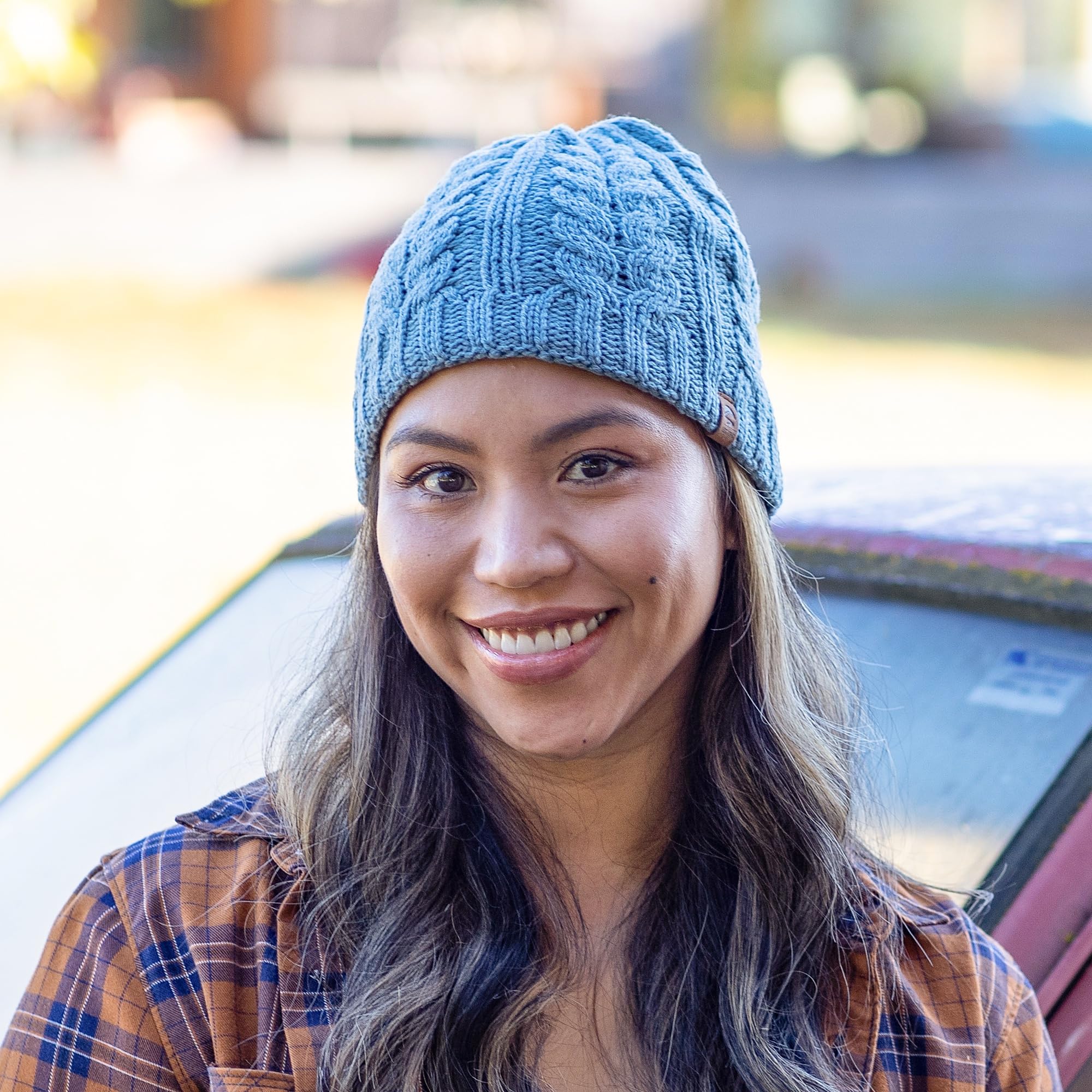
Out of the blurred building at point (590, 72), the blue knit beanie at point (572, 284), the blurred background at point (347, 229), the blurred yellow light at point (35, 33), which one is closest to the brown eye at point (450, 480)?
the blue knit beanie at point (572, 284)

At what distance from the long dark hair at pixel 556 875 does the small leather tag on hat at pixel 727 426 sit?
0.03 meters

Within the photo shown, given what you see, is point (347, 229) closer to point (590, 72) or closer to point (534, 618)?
point (590, 72)

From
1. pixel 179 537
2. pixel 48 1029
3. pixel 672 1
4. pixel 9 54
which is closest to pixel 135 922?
pixel 48 1029

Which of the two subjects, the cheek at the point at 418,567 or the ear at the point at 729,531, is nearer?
the cheek at the point at 418,567

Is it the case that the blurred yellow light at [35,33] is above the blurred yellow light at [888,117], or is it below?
below

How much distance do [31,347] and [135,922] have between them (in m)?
10.6

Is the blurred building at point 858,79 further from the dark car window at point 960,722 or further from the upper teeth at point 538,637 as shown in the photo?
the upper teeth at point 538,637

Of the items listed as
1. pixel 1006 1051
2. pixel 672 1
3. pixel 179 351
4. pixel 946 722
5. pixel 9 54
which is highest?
pixel 672 1

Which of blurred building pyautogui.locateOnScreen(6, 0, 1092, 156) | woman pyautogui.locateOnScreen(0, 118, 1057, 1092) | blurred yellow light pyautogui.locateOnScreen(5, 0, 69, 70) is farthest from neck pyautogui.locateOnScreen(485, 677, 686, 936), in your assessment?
blurred building pyautogui.locateOnScreen(6, 0, 1092, 156)

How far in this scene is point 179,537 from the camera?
24.3ft

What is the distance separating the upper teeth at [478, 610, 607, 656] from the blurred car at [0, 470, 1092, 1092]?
39 cm

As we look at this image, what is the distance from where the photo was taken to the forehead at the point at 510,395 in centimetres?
168

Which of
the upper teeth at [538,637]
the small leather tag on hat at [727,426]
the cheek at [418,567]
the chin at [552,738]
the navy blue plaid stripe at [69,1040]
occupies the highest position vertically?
the small leather tag on hat at [727,426]

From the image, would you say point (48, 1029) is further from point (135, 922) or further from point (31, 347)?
point (31, 347)
